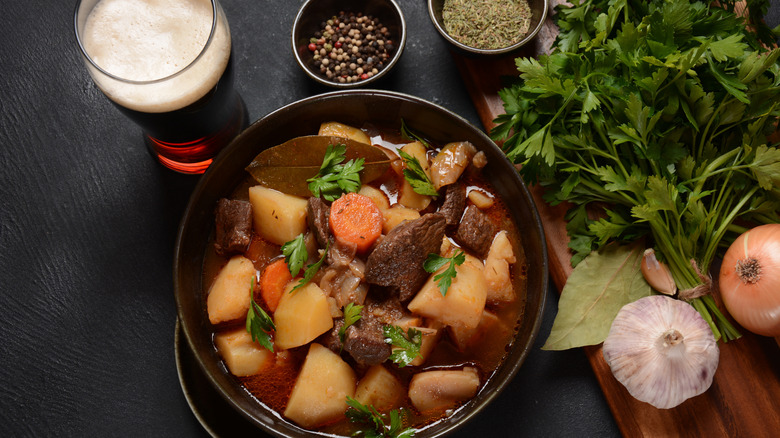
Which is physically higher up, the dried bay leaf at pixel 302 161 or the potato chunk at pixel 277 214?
the dried bay leaf at pixel 302 161

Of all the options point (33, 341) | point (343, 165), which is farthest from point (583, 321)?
point (33, 341)

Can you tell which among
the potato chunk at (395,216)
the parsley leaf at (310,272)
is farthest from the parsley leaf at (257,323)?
the potato chunk at (395,216)

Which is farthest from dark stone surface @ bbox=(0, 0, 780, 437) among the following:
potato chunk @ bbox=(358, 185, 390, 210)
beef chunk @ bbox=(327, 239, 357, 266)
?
beef chunk @ bbox=(327, 239, 357, 266)

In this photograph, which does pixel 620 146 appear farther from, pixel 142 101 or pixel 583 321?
pixel 142 101

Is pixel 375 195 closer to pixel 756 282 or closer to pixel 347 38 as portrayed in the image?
pixel 347 38

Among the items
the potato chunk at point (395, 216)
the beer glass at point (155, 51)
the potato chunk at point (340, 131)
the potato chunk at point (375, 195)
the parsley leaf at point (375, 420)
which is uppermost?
the beer glass at point (155, 51)

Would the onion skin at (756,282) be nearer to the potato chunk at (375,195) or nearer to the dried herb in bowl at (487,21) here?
the dried herb in bowl at (487,21)

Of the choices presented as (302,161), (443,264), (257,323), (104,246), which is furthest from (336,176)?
(104,246)
